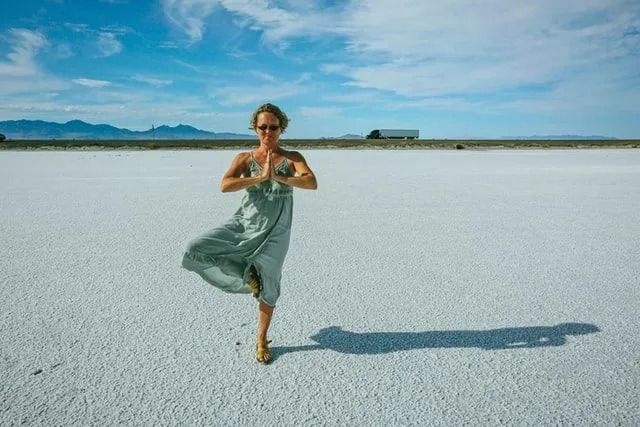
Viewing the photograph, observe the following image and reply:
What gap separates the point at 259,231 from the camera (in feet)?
10.1

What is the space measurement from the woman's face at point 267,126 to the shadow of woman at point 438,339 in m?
1.56

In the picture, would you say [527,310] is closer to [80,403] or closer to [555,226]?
[80,403]

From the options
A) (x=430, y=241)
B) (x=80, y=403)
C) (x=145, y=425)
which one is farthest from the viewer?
(x=430, y=241)

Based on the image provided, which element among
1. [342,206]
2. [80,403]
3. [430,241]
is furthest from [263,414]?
[342,206]

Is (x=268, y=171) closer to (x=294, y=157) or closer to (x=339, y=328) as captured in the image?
(x=294, y=157)

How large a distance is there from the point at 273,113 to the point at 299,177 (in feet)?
1.54

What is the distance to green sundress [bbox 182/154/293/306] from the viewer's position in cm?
303

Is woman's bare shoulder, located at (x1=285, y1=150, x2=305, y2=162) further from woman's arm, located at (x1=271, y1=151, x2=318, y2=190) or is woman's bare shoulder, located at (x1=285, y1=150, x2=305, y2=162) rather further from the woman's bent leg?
the woman's bent leg

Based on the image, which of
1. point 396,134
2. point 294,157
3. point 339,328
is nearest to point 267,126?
point 294,157

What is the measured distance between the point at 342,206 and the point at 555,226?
4.13 metres

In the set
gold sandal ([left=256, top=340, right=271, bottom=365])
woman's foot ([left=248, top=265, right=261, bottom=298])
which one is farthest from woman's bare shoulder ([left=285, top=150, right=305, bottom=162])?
gold sandal ([left=256, top=340, right=271, bottom=365])

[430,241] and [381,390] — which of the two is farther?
[430,241]

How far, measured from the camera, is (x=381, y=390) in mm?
2797

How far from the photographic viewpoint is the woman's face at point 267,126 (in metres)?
2.93
